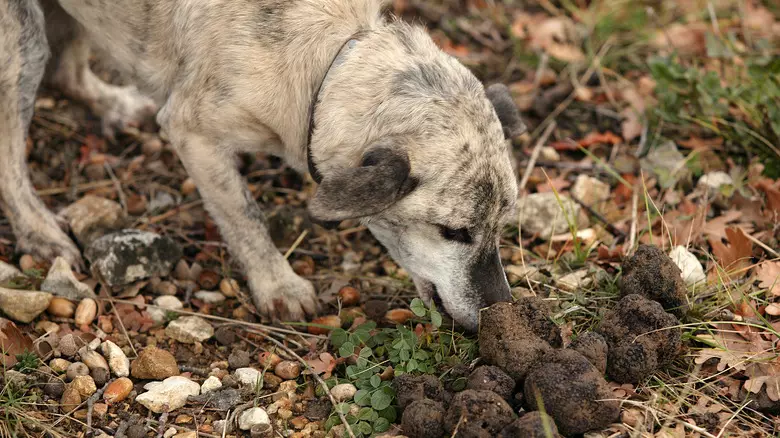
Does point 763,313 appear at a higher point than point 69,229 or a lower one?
higher

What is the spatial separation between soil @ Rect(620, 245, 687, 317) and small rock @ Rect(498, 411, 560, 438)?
40.3 inches

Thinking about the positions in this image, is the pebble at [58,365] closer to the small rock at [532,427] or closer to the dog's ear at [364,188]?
the dog's ear at [364,188]

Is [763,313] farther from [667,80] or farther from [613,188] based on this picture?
[667,80]

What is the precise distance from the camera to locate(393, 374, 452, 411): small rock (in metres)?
3.42

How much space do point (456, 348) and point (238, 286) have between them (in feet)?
4.64

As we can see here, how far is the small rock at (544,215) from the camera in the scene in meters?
4.85

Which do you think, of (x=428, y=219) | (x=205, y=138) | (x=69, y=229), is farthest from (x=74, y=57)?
(x=428, y=219)

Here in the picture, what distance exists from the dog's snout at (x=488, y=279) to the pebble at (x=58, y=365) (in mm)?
1985

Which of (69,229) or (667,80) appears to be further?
(667,80)

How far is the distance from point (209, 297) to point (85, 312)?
658 millimetres

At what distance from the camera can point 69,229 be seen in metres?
4.85

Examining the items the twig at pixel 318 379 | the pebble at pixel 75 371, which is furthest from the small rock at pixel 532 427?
the pebble at pixel 75 371

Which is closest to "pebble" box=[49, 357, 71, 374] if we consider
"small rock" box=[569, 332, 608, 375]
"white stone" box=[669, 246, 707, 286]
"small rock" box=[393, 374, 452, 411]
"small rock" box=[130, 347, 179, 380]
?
"small rock" box=[130, 347, 179, 380]

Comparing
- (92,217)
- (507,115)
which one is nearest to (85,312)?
(92,217)
